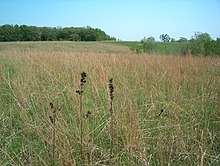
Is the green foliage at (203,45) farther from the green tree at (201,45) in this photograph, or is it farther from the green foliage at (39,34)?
the green foliage at (39,34)

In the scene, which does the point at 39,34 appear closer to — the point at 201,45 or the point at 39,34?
the point at 39,34

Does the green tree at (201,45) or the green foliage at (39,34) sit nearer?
the green tree at (201,45)

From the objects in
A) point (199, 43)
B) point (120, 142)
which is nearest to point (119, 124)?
point (120, 142)

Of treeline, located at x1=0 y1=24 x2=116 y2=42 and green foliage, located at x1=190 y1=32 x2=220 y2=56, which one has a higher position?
treeline, located at x1=0 y1=24 x2=116 y2=42

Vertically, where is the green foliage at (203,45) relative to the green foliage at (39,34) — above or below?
below

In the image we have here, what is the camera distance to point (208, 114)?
252cm

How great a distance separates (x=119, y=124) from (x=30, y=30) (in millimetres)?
58327

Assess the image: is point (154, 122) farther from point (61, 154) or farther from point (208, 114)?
point (61, 154)

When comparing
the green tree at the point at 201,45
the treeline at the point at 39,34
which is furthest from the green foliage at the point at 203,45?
the treeline at the point at 39,34

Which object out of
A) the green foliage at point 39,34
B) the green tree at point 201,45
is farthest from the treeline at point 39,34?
the green tree at point 201,45

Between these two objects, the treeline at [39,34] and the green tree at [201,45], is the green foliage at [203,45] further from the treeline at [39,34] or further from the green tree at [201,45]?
the treeline at [39,34]

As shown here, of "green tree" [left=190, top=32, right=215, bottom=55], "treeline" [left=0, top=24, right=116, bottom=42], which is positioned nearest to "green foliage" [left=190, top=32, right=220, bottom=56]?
"green tree" [left=190, top=32, right=215, bottom=55]

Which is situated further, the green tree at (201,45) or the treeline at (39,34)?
the treeline at (39,34)

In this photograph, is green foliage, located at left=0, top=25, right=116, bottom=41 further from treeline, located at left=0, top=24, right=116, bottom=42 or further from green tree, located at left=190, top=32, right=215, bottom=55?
green tree, located at left=190, top=32, right=215, bottom=55
